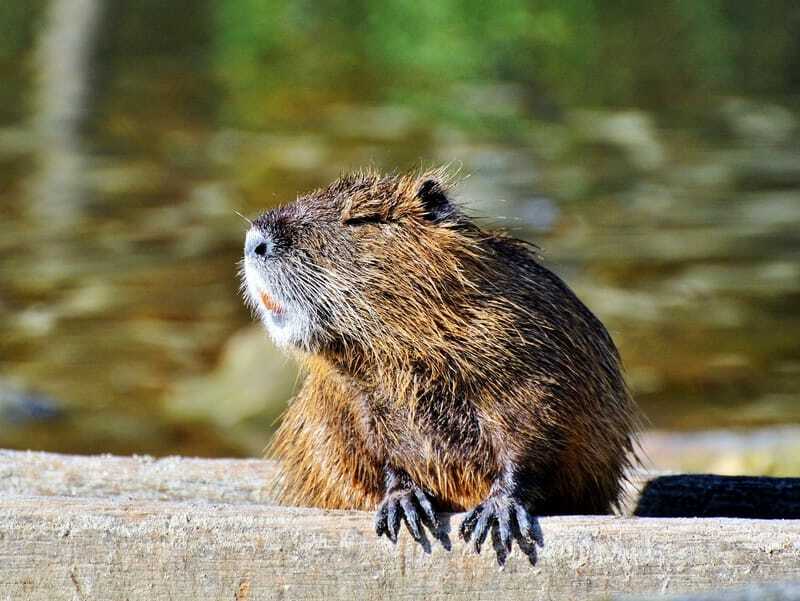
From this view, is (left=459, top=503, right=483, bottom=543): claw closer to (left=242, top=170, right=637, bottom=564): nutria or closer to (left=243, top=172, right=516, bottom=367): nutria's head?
(left=242, top=170, right=637, bottom=564): nutria

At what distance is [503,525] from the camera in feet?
10.2

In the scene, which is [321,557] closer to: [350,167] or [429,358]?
[429,358]

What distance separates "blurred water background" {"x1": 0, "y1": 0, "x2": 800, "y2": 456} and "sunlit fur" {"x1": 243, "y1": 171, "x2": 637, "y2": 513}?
1.53 m

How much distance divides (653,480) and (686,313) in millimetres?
5686

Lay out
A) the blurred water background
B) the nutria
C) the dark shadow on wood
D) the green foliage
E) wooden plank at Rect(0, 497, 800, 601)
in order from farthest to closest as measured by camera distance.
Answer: the green foliage < the blurred water background < the dark shadow on wood < the nutria < wooden plank at Rect(0, 497, 800, 601)

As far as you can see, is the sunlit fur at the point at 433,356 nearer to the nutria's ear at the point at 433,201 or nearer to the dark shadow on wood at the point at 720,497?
the nutria's ear at the point at 433,201

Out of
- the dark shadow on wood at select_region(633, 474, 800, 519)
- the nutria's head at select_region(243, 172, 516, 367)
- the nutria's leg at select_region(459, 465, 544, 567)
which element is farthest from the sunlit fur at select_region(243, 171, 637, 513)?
the dark shadow on wood at select_region(633, 474, 800, 519)

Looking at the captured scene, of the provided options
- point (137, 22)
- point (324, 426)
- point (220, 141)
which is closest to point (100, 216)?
point (220, 141)

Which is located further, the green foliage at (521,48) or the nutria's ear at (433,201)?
the green foliage at (521,48)

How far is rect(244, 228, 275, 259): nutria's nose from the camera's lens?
342 centimetres

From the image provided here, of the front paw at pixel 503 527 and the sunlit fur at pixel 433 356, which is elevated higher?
the sunlit fur at pixel 433 356

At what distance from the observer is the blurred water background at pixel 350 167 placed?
28.5 ft

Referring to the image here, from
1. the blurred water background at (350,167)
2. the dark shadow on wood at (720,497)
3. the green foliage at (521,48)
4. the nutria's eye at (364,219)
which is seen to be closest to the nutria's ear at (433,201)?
the nutria's eye at (364,219)

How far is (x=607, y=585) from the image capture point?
122 inches
